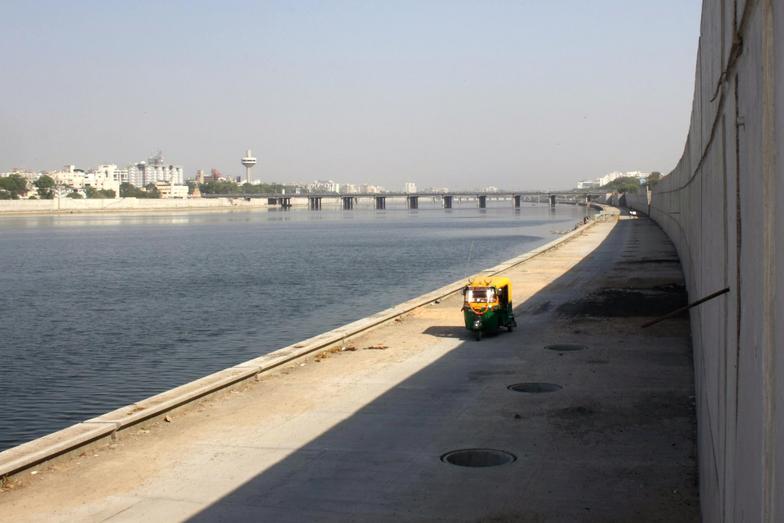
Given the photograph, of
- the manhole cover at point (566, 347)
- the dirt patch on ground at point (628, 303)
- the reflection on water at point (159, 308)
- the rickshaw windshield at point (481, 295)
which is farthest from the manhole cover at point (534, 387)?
the reflection on water at point (159, 308)

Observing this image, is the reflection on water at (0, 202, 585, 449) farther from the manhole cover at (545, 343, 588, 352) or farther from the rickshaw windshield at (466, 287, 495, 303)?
the manhole cover at (545, 343, 588, 352)

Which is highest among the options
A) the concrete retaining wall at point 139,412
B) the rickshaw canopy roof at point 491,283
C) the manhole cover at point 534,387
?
the rickshaw canopy roof at point 491,283

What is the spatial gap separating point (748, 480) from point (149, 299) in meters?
41.0

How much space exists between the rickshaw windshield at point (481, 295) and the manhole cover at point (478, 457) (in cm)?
913

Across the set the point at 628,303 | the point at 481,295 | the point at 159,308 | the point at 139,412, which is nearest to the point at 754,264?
the point at 139,412

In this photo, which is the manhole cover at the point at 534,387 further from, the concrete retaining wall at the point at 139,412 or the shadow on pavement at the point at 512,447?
the concrete retaining wall at the point at 139,412

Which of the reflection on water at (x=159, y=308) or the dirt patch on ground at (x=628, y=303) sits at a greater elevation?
the dirt patch on ground at (x=628, y=303)

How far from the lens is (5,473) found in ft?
33.0

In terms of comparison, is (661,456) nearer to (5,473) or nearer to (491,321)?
(5,473)

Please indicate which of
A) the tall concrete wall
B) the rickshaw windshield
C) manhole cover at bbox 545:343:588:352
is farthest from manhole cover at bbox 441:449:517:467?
the rickshaw windshield

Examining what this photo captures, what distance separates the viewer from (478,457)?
11.0 meters

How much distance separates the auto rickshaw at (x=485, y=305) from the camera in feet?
65.7

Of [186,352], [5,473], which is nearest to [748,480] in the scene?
[5,473]

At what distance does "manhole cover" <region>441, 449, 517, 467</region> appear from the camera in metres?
10.7
